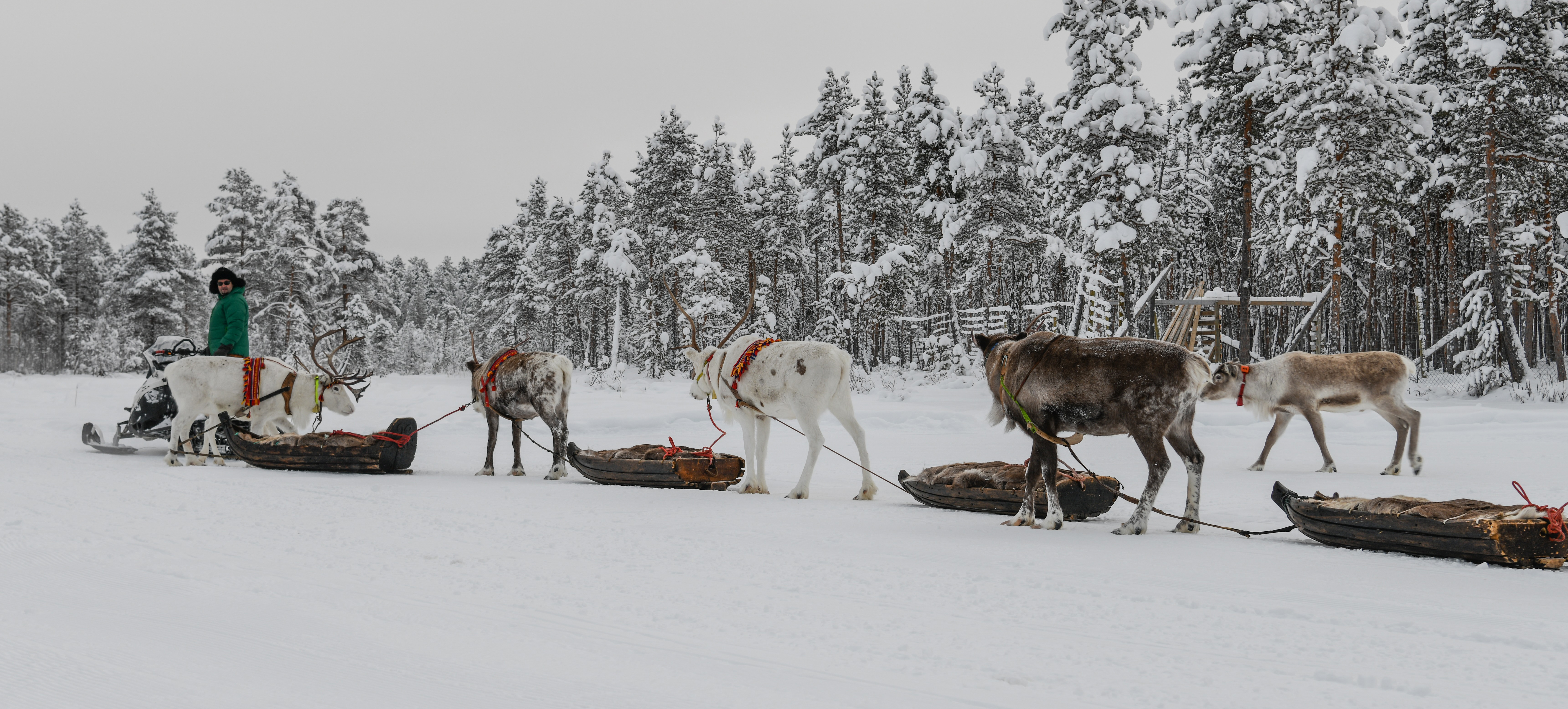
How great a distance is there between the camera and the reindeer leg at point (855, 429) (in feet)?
27.1

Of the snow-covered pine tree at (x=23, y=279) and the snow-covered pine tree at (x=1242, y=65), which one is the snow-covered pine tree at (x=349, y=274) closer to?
the snow-covered pine tree at (x=23, y=279)

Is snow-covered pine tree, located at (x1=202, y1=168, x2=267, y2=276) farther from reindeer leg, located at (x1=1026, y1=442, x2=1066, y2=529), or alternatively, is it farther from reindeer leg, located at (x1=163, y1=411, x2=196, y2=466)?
reindeer leg, located at (x1=1026, y1=442, x2=1066, y2=529)

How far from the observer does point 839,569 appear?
487 cm

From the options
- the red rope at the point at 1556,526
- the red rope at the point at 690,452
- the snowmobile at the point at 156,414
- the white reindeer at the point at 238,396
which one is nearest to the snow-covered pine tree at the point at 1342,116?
the red rope at the point at 690,452

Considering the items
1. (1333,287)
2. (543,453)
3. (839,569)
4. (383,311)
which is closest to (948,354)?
(1333,287)

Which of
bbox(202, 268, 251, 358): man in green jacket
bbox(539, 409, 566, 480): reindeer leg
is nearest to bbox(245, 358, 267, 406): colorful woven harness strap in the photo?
bbox(202, 268, 251, 358): man in green jacket

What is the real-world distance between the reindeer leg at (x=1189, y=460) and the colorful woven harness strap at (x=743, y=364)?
12.7ft

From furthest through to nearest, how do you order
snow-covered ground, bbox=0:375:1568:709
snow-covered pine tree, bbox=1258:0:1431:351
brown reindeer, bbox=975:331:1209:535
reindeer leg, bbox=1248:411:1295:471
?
1. snow-covered pine tree, bbox=1258:0:1431:351
2. reindeer leg, bbox=1248:411:1295:471
3. brown reindeer, bbox=975:331:1209:535
4. snow-covered ground, bbox=0:375:1568:709

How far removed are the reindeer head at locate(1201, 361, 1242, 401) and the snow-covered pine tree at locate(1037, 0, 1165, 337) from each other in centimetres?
1344

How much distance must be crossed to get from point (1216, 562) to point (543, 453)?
395 inches

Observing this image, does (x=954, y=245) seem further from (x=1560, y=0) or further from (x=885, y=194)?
(x=1560, y=0)

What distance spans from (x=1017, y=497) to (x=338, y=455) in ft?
23.8

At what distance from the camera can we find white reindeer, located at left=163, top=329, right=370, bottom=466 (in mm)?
10477

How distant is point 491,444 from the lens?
406 inches
